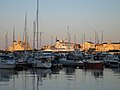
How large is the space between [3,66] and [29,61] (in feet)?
16.5

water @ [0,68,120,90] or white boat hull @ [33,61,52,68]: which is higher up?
white boat hull @ [33,61,52,68]

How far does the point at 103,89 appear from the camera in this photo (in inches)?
1132

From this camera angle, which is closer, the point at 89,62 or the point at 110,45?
the point at 89,62

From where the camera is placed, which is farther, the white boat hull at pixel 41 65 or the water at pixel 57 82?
the white boat hull at pixel 41 65

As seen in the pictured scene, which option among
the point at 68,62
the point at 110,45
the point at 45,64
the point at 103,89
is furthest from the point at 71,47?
the point at 103,89

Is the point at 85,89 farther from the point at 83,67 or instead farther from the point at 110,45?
the point at 110,45

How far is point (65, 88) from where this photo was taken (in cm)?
2872

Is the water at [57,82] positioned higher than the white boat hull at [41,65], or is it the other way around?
the white boat hull at [41,65]

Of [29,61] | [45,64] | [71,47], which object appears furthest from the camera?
[71,47]

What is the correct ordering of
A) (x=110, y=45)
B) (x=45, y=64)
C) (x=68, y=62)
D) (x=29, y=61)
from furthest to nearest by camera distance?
(x=110, y=45) → (x=68, y=62) → (x=29, y=61) → (x=45, y=64)

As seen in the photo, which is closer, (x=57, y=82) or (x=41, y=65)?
(x=57, y=82)

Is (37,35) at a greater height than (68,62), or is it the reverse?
(37,35)

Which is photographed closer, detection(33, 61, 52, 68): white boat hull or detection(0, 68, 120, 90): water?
detection(0, 68, 120, 90): water

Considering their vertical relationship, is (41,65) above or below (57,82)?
above
